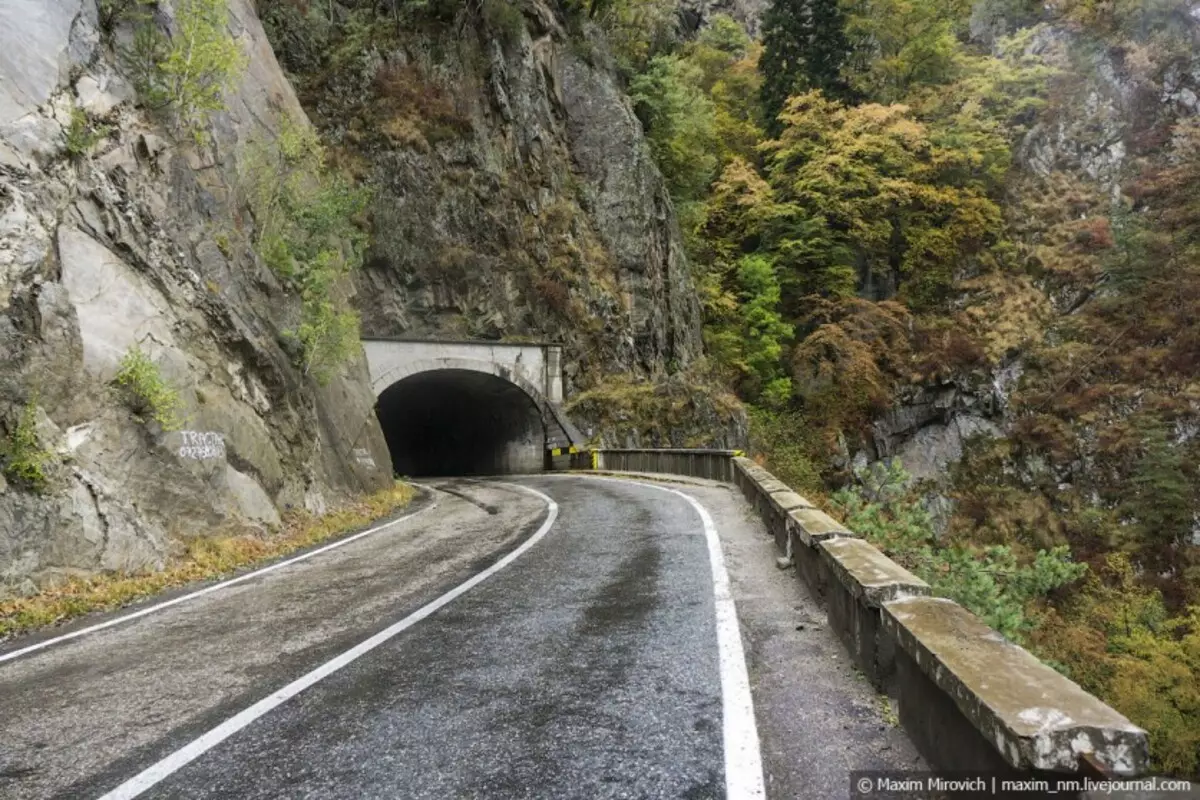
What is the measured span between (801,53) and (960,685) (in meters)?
46.6

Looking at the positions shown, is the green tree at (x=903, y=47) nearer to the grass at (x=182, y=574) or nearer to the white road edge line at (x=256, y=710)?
the grass at (x=182, y=574)

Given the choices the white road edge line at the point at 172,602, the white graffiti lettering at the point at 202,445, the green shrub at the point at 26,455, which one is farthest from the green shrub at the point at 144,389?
the white road edge line at the point at 172,602

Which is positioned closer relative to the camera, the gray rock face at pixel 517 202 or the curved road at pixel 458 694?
the curved road at pixel 458 694

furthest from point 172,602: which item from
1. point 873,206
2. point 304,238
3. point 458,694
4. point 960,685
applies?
point 873,206

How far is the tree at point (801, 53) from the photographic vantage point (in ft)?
137

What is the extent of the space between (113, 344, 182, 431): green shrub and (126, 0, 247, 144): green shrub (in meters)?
6.56

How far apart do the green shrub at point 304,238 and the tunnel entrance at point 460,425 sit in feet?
38.8

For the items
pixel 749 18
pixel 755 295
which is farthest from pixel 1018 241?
pixel 749 18

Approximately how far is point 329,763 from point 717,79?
55.9 metres

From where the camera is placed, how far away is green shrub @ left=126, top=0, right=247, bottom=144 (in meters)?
13.9

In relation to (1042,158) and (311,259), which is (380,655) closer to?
(311,259)

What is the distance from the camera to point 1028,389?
105 ft

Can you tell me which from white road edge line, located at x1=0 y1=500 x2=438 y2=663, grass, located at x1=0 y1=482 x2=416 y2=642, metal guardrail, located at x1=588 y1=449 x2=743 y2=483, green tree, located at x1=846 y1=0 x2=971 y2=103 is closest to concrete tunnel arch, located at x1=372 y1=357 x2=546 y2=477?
metal guardrail, located at x1=588 y1=449 x2=743 y2=483

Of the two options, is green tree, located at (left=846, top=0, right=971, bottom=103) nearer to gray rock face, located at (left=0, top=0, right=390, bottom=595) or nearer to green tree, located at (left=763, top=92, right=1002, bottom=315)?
green tree, located at (left=763, top=92, right=1002, bottom=315)
